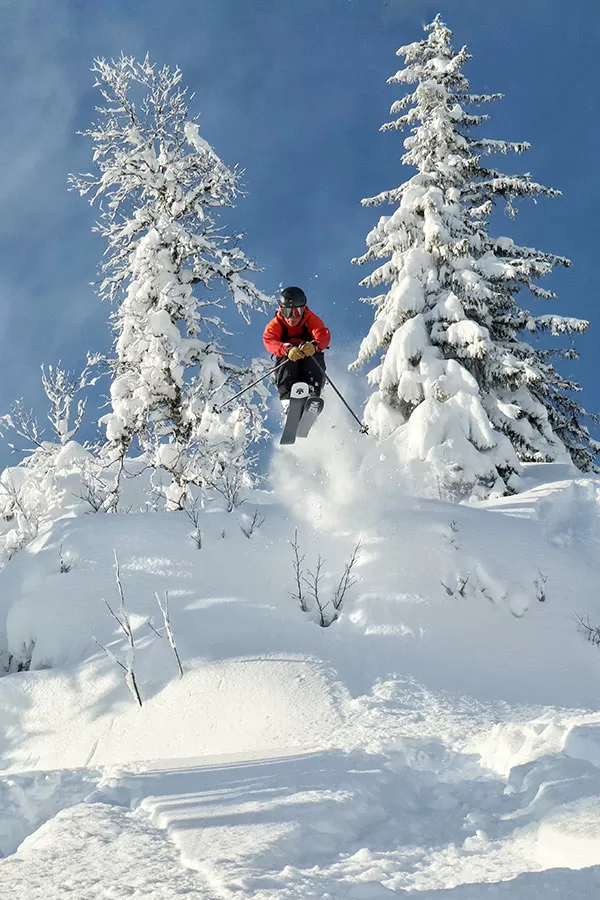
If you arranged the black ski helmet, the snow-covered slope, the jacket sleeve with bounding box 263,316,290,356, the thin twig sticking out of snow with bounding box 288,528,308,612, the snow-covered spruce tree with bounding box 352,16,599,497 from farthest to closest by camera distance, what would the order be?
the snow-covered spruce tree with bounding box 352,16,599,497 → the jacket sleeve with bounding box 263,316,290,356 → the black ski helmet → the thin twig sticking out of snow with bounding box 288,528,308,612 → the snow-covered slope

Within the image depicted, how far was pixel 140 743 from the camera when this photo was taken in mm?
5742

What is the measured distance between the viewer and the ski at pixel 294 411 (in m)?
10.2

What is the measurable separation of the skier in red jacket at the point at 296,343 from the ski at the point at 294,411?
6.3 inches

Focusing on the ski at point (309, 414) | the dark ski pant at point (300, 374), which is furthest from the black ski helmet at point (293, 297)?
the ski at point (309, 414)

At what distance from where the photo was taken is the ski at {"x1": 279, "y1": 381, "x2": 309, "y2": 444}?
33.3 feet

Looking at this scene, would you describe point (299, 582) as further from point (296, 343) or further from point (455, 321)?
point (455, 321)

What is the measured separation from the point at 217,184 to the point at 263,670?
11.8m

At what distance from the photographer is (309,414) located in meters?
10.5

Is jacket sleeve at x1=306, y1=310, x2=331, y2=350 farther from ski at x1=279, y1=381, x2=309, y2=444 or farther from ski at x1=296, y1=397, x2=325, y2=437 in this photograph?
ski at x1=296, y1=397, x2=325, y2=437

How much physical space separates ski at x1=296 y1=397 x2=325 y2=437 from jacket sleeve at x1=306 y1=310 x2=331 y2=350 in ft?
2.93

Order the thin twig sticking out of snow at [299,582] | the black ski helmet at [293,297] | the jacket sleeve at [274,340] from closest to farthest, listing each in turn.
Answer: the thin twig sticking out of snow at [299,582] < the black ski helmet at [293,297] < the jacket sleeve at [274,340]

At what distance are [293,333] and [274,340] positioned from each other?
40 cm

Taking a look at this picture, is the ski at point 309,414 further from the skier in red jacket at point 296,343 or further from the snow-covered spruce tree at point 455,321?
the snow-covered spruce tree at point 455,321

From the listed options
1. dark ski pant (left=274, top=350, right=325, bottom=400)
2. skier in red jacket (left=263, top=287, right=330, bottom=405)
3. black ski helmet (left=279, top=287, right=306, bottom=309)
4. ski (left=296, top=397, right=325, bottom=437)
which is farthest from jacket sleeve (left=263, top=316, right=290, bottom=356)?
ski (left=296, top=397, right=325, bottom=437)
